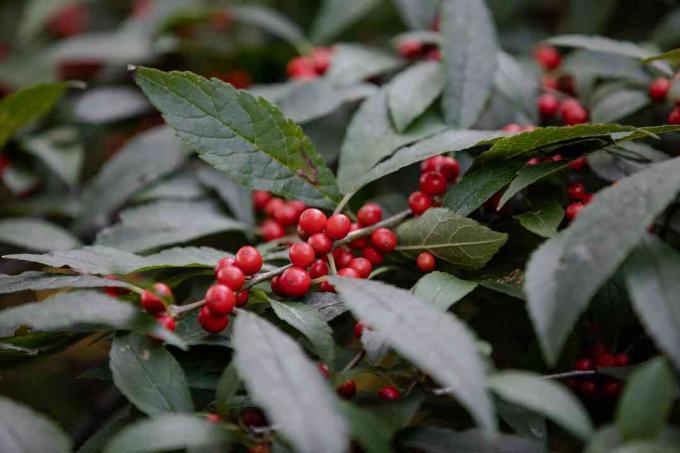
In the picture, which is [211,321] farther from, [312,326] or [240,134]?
[240,134]

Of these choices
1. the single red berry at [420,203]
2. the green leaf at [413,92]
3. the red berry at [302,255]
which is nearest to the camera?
the red berry at [302,255]

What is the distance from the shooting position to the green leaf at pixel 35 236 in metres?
1.11

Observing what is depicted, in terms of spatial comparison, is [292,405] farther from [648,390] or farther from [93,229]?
[93,229]

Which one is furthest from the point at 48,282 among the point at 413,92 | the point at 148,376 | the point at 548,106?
the point at 548,106

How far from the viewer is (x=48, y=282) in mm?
786

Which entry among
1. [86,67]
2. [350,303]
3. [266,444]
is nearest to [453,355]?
[350,303]

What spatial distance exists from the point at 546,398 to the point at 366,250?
384 mm

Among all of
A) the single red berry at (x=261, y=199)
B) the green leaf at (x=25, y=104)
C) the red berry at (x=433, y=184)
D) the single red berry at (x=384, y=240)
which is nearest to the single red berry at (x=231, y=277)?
the single red berry at (x=384, y=240)

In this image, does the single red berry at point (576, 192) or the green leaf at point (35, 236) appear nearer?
the single red berry at point (576, 192)

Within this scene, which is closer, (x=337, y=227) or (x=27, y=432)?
(x=27, y=432)

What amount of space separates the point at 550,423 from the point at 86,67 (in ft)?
4.84

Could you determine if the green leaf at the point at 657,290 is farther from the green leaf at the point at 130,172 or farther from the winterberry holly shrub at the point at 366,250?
the green leaf at the point at 130,172

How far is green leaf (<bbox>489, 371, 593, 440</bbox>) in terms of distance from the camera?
1.82 feet

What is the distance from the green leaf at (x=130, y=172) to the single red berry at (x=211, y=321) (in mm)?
514
